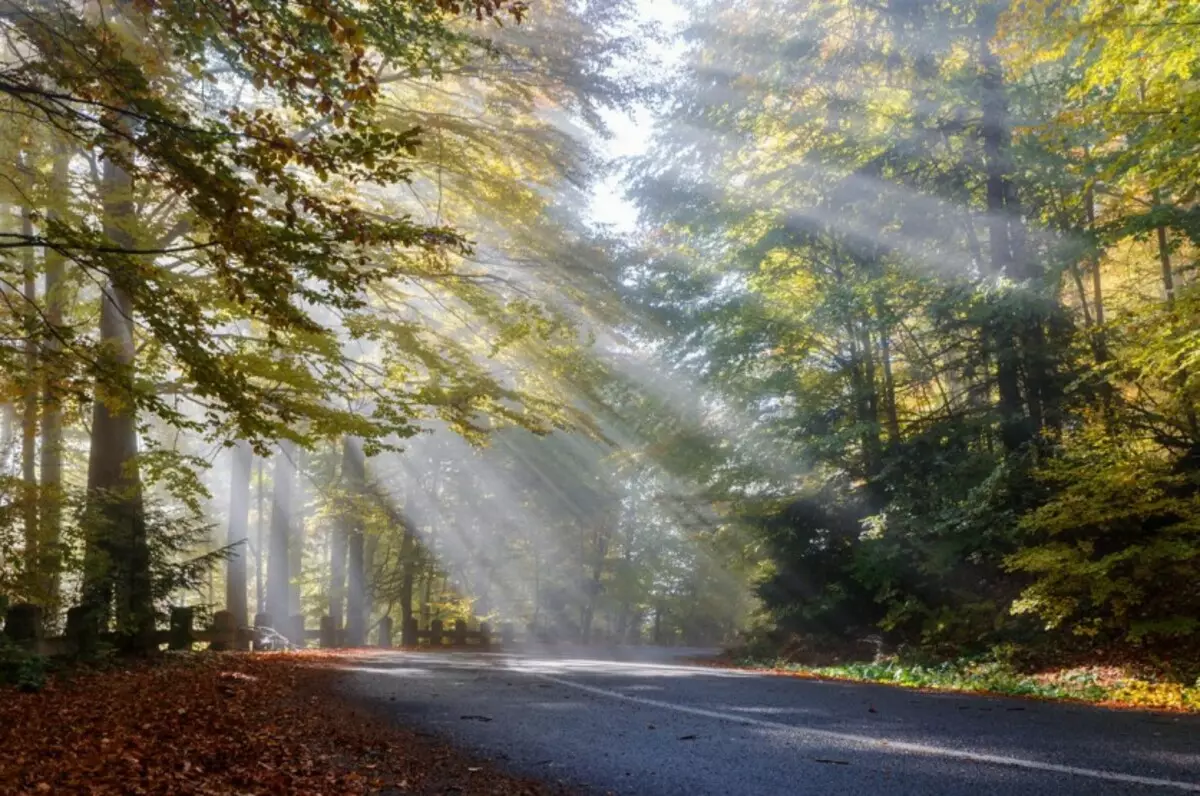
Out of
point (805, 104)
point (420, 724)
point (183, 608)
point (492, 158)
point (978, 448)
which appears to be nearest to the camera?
point (420, 724)

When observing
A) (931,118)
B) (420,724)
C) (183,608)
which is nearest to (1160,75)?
(931,118)

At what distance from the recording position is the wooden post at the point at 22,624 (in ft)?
26.8

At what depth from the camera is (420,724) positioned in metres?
6.33

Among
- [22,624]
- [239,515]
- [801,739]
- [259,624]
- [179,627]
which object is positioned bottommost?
[259,624]

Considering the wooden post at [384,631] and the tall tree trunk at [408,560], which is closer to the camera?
the wooden post at [384,631]

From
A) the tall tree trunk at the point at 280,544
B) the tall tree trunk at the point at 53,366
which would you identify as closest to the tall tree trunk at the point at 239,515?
the tall tree trunk at the point at 280,544

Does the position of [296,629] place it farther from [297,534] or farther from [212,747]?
[212,747]

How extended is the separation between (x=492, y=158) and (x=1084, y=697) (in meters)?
10.3

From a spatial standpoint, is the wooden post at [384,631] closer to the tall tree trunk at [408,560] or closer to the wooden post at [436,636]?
the tall tree trunk at [408,560]

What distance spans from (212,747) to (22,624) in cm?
447

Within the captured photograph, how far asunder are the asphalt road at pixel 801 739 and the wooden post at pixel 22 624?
123 inches

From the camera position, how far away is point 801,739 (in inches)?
210

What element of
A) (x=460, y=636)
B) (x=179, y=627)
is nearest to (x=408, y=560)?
(x=460, y=636)

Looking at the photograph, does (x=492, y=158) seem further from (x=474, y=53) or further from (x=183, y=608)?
(x=183, y=608)
